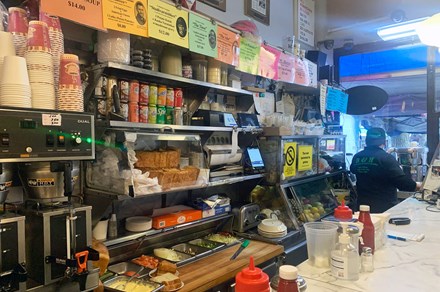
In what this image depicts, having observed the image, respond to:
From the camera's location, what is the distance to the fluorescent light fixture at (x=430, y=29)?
7.32 feet

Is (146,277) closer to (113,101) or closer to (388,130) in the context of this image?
(113,101)

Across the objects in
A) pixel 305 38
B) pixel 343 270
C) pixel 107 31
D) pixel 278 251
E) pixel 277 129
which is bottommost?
pixel 278 251

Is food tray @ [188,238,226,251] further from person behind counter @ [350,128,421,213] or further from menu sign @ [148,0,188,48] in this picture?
person behind counter @ [350,128,421,213]

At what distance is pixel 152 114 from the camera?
2234mm

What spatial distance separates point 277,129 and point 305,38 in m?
2.08

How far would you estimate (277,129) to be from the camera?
3.05 m

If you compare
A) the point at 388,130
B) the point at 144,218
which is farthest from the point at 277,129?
the point at 388,130

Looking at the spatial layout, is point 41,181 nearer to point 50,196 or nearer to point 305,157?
point 50,196

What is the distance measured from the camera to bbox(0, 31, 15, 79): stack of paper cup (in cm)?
137

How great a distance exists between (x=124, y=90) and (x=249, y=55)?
122 centimetres

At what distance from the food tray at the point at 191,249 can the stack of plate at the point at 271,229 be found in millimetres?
539

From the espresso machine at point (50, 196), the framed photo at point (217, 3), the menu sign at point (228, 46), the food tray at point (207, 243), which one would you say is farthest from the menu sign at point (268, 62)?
the espresso machine at point (50, 196)

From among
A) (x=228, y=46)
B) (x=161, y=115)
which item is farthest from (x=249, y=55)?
(x=161, y=115)

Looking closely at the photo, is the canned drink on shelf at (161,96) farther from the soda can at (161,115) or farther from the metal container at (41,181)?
the metal container at (41,181)
